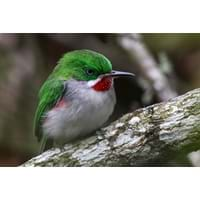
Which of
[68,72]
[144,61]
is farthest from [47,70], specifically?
[144,61]

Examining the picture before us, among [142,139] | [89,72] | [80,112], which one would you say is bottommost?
[142,139]

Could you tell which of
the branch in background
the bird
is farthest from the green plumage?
the branch in background

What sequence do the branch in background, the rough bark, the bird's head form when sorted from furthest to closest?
the branch in background
the bird's head
the rough bark

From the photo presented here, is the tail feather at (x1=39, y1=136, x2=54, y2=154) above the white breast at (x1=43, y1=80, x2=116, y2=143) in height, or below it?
below

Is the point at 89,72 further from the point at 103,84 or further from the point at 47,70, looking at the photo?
the point at 47,70

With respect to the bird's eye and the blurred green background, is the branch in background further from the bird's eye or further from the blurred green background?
the bird's eye

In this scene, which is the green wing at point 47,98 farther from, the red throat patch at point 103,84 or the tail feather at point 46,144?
the red throat patch at point 103,84

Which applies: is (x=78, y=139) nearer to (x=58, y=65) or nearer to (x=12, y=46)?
(x=58, y=65)
